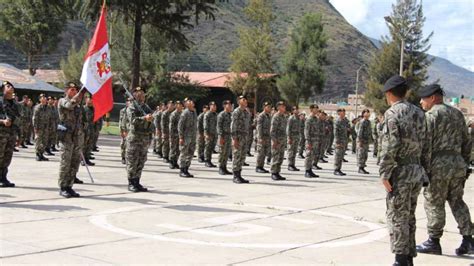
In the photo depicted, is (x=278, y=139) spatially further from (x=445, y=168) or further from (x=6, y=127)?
(x=445, y=168)

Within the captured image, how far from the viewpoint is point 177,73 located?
54.7m

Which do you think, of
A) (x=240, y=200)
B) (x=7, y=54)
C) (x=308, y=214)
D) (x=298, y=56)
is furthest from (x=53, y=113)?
(x=7, y=54)

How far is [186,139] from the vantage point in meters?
15.5

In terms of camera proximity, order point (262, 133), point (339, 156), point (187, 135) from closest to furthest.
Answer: point (187, 135)
point (262, 133)
point (339, 156)

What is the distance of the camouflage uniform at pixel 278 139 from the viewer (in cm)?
1523

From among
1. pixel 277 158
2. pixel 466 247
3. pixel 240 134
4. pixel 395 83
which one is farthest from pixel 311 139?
pixel 395 83

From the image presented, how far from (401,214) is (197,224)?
309cm

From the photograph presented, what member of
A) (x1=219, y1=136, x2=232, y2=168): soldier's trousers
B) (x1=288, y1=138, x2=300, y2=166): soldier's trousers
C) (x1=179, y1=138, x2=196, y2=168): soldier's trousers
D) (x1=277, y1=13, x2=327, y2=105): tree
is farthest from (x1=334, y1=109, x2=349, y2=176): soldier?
(x1=277, y1=13, x2=327, y2=105): tree

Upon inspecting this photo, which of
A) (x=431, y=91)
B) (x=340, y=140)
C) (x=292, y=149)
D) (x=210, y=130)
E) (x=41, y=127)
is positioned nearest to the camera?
(x=431, y=91)

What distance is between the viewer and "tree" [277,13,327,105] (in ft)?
183

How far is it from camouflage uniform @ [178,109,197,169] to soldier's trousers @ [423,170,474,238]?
817 cm

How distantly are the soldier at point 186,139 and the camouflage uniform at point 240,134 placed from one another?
135 centimetres

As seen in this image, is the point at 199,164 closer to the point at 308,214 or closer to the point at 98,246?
the point at 308,214

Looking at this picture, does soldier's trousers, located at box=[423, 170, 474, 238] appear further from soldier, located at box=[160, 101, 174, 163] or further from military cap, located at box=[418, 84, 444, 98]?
soldier, located at box=[160, 101, 174, 163]
